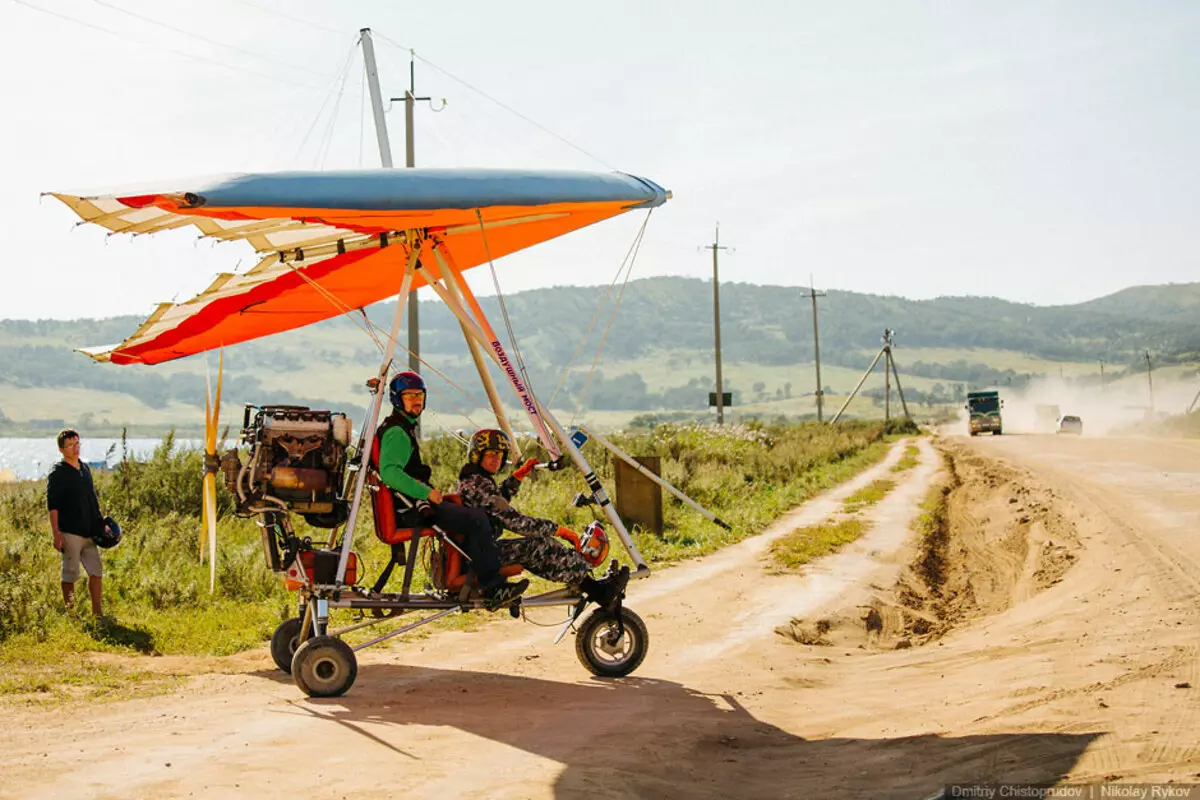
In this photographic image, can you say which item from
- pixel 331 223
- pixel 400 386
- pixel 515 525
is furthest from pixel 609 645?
pixel 331 223

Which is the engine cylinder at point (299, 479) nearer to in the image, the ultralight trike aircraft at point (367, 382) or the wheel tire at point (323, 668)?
the ultralight trike aircraft at point (367, 382)

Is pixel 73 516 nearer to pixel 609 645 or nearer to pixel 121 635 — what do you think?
pixel 121 635

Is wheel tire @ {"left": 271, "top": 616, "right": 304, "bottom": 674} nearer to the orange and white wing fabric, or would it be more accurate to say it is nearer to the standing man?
the orange and white wing fabric

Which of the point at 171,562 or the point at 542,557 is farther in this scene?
the point at 171,562

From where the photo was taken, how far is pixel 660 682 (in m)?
9.47

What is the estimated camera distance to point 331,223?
871 cm

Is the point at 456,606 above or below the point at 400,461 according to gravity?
below

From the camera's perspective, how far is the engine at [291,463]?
9.10 metres

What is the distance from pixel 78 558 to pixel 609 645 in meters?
5.57

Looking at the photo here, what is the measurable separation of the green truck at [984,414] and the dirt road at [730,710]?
216ft

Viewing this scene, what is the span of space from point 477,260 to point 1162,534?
1045cm

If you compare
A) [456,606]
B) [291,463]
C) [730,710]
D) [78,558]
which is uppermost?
[291,463]

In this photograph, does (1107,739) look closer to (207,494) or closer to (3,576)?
(207,494)

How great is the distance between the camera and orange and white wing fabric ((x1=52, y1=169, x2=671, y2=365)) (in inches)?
316
